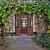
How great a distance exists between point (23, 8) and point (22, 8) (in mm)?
33

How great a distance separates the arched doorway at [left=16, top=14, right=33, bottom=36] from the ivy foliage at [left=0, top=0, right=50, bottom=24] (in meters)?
6.65

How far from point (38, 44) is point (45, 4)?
2.92m

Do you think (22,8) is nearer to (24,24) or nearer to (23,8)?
(23,8)

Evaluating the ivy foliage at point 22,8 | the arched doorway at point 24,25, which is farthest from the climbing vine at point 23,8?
the arched doorway at point 24,25

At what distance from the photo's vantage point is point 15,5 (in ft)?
17.1

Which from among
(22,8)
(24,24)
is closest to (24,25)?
(24,24)

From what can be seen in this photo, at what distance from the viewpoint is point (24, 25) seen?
12320 mm

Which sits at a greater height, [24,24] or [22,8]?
[22,8]

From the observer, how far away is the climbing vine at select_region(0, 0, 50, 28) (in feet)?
17.0

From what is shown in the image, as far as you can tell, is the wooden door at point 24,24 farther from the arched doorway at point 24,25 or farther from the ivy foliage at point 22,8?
the ivy foliage at point 22,8

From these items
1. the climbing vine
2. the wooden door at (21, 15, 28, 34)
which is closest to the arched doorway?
the wooden door at (21, 15, 28, 34)

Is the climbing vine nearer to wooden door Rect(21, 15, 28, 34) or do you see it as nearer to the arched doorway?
the arched doorway

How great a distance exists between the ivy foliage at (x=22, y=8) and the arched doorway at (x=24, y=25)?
6.65 metres

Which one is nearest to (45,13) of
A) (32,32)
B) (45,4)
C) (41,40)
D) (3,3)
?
(45,4)
